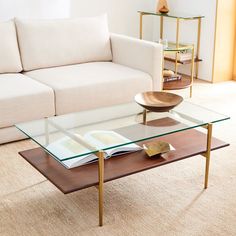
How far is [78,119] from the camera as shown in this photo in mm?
2896

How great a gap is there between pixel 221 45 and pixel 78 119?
2.63 metres

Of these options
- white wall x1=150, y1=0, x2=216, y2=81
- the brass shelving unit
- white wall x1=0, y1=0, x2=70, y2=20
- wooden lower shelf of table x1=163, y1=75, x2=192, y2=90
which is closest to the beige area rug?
wooden lower shelf of table x1=163, y1=75, x2=192, y2=90

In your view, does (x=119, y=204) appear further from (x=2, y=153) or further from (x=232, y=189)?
(x=2, y=153)

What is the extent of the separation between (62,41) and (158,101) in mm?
1431

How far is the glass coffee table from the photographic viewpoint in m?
2.40

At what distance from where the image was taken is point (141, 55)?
13.3ft

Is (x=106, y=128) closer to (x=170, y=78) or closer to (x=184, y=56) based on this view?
(x=170, y=78)

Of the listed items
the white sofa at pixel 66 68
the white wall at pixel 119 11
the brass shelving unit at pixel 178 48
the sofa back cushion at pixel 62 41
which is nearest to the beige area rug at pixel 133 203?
the white sofa at pixel 66 68

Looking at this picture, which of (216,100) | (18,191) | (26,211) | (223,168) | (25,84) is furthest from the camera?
(216,100)

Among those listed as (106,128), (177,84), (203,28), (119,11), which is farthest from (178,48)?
(106,128)

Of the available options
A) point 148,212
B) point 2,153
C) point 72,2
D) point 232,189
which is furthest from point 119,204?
point 72,2

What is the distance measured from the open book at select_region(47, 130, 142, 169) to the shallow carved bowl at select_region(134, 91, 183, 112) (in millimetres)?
301

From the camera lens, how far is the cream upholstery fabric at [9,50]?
3.81 metres

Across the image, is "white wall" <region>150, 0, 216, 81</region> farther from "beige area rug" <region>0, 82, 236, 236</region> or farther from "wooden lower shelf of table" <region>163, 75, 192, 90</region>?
"beige area rug" <region>0, 82, 236, 236</region>
